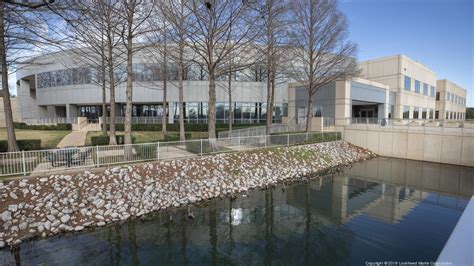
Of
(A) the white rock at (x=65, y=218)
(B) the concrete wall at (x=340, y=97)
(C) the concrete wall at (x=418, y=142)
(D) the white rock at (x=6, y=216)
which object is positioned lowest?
(A) the white rock at (x=65, y=218)

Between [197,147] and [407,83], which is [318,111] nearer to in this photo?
[407,83]

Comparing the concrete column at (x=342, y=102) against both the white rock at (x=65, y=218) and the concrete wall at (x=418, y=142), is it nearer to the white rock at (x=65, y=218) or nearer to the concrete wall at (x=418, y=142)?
the concrete wall at (x=418, y=142)

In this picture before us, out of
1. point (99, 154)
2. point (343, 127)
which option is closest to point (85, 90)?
point (99, 154)

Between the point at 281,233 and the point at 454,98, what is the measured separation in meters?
61.5

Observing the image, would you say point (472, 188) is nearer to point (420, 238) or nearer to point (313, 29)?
point (420, 238)

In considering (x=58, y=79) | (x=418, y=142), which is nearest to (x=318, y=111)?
(x=418, y=142)

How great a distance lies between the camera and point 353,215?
9.29m

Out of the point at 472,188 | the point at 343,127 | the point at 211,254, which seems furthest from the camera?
the point at 343,127

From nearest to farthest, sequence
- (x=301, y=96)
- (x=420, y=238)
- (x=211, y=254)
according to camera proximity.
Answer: (x=211, y=254) < (x=420, y=238) < (x=301, y=96)

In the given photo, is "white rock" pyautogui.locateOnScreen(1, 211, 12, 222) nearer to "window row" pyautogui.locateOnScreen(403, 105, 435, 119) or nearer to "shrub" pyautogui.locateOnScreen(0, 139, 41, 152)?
"shrub" pyautogui.locateOnScreen(0, 139, 41, 152)

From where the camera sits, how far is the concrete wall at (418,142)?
17.4 metres

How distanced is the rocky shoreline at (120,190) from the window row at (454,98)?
1943 inches

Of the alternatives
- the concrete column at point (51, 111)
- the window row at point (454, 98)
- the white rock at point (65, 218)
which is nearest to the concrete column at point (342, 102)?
the white rock at point (65, 218)

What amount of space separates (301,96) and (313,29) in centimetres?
955
